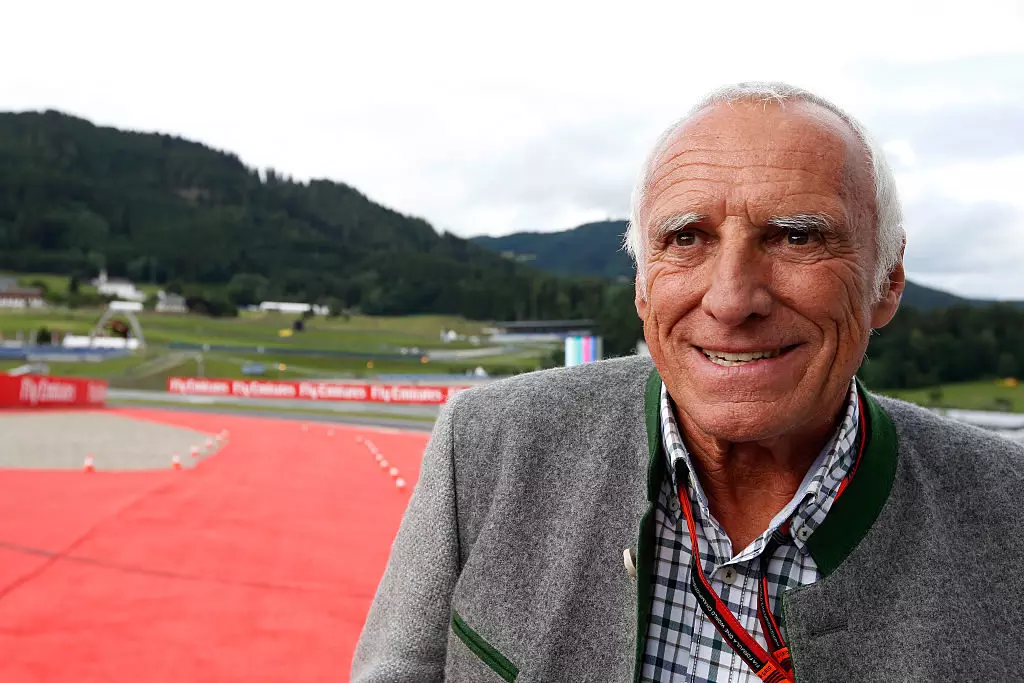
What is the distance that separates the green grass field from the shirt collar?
145 feet

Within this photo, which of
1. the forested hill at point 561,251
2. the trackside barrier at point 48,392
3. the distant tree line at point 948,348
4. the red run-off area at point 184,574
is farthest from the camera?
the forested hill at point 561,251

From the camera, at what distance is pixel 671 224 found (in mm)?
1259

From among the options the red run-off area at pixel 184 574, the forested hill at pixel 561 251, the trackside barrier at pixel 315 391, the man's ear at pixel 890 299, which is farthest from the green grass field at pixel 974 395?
the forested hill at pixel 561 251

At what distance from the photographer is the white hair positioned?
1256 millimetres

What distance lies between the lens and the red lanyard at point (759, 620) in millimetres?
1249

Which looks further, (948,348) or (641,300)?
(948,348)

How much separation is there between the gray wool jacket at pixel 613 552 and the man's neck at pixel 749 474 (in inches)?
3.5

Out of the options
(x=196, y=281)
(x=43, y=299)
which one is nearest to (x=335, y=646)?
(x=43, y=299)

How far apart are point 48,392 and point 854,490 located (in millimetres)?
26779

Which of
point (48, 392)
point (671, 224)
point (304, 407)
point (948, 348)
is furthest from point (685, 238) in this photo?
point (948, 348)

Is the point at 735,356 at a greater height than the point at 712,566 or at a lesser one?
greater

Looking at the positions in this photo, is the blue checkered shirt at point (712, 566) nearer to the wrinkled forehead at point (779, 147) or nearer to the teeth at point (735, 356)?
the teeth at point (735, 356)

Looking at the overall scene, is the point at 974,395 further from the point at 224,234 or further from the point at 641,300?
the point at 224,234

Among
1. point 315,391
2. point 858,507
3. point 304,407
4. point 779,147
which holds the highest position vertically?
point 779,147
